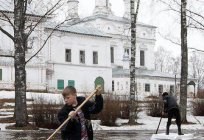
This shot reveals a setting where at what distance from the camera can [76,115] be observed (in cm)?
650

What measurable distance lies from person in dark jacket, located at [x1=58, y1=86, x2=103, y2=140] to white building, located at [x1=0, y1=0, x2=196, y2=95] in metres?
40.0

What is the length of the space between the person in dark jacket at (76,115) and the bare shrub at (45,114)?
46.2ft

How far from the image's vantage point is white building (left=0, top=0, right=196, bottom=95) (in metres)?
53.9

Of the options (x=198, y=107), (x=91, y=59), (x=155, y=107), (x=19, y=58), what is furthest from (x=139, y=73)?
(x=19, y=58)

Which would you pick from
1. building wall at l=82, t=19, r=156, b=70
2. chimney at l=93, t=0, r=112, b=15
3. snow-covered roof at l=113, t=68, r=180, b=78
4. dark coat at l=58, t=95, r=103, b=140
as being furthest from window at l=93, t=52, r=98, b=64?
dark coat at l=58, t=95, r=103, b=140

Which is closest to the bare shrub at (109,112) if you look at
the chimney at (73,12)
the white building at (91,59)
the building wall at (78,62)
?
the chimney at (73,12)

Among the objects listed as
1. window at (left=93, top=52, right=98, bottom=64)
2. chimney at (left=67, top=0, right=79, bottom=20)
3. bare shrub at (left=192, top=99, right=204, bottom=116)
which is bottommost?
bare shrub at (left=192, top=99, right=204, bottom=116)

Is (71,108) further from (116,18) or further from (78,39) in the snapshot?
(116,18)

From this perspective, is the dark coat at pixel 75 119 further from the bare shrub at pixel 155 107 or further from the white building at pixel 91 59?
the white building at pixel 91 59

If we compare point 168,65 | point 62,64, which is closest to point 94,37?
point 62,64

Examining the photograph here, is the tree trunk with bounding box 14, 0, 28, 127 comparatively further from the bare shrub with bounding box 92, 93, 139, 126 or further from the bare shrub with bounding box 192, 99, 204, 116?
the bare shrub with bounding box 192, 99, 204, 116

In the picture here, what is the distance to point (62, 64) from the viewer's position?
194ft

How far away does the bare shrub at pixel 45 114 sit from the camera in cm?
2075

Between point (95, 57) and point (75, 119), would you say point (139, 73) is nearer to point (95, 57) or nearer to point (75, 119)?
point (95, 57)
